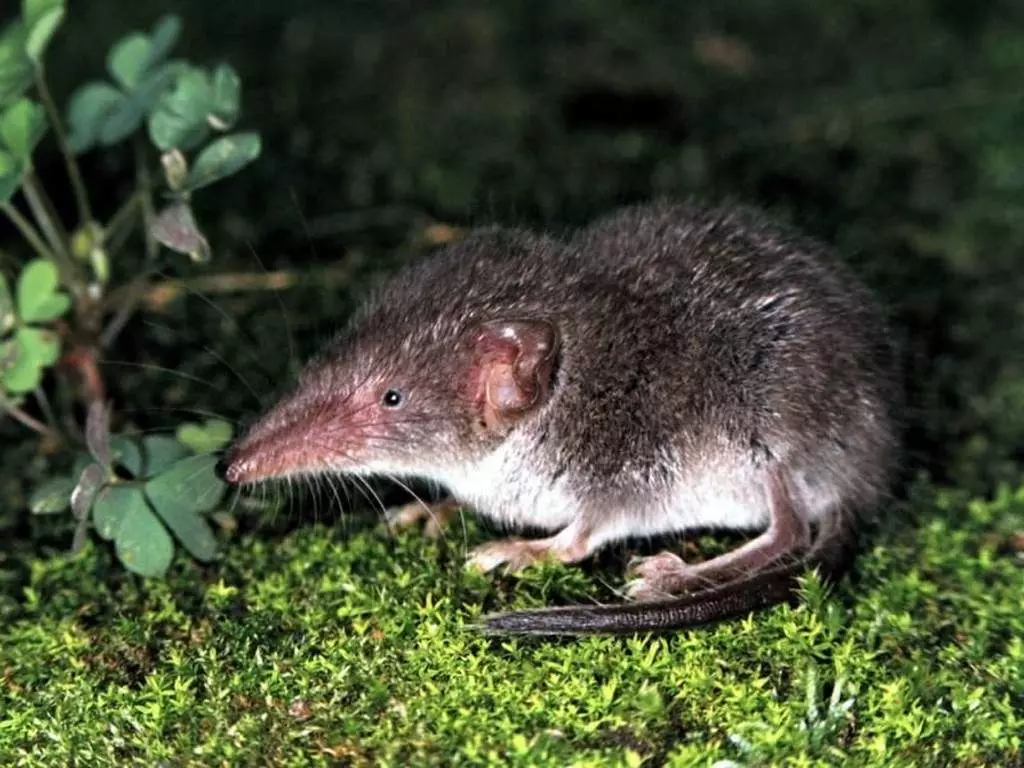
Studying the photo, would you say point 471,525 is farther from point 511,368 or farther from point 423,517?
point 511,368

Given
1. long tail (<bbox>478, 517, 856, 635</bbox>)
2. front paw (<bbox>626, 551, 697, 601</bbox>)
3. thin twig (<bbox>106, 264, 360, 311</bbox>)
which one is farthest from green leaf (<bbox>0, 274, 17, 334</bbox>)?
front paw (<bbox>626, 551, 697, 601</bbox>)

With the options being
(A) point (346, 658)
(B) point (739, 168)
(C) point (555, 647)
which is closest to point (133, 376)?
(A) point (346, 658)

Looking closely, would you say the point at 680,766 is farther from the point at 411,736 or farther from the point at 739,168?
the point at 739,168

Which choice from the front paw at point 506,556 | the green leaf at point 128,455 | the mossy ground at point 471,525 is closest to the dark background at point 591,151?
the mossy ground at point 471,525

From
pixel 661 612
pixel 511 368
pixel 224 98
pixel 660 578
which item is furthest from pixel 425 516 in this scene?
pixel 224 98

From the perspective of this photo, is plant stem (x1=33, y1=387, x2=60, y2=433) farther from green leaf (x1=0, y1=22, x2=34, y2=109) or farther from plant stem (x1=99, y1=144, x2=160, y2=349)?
green leaf (x1=0, y1=22, x2=34, y2=109)
